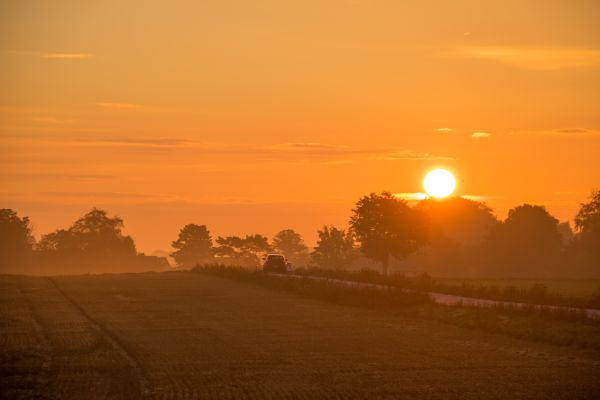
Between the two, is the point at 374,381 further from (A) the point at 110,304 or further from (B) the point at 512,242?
(B) the point at 512,242

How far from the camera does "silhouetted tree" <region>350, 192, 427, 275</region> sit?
10688 centimetres

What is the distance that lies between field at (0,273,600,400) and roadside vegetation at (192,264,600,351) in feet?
2.52

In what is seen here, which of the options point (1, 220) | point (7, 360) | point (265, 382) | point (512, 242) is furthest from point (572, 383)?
point (1, 220)

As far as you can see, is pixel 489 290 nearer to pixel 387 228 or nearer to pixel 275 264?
pixel 275 264

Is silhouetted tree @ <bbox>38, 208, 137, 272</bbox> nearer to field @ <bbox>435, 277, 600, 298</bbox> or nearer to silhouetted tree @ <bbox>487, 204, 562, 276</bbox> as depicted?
silhouetted tree @ <bbox>487, 204, 562, 276</bbox>

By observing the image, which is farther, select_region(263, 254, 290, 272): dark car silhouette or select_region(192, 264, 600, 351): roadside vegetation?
select_region(263, 254, 290, 272): dark car silhouette

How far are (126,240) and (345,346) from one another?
159m

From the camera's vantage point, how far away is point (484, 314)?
36.6 metres

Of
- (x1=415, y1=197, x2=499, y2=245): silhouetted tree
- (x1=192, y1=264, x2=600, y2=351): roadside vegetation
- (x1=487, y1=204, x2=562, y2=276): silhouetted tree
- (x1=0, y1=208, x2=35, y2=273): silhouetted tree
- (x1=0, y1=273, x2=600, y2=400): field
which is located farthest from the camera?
(x1=415, y1=197, x2=499, y2=245): silhouetted tree

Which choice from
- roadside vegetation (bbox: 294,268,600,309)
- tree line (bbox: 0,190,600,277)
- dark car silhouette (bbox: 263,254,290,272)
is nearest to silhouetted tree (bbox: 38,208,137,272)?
tree line (bbox: 0,190,600,277)

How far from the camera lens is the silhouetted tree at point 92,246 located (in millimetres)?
169125

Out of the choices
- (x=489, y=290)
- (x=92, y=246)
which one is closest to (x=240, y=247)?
(x=92, y=246)

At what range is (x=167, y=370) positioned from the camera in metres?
23.7

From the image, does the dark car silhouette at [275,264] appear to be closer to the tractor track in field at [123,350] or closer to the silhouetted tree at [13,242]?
the tractor track in field at [123,350]
